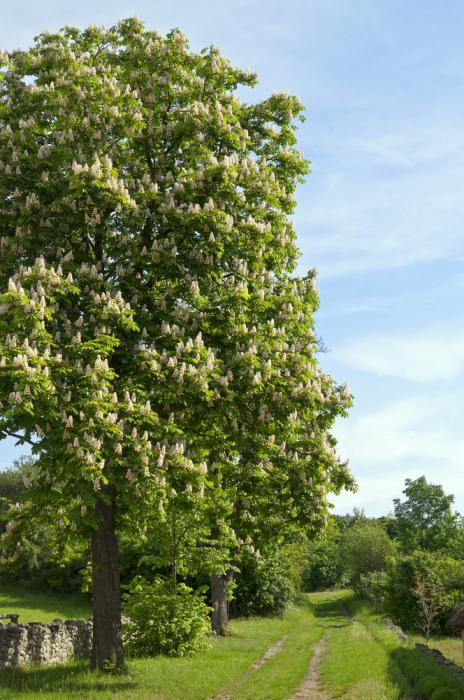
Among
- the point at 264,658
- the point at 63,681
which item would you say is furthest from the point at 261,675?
the point at 63,681

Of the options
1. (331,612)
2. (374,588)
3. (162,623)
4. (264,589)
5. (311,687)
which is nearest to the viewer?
(311,687)

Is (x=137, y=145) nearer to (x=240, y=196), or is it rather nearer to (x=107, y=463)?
(x=240, y=196)

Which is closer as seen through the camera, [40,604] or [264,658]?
[264,658]

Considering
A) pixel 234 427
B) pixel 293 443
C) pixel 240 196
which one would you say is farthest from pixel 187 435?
pixel 240 196

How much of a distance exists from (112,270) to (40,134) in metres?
5.73

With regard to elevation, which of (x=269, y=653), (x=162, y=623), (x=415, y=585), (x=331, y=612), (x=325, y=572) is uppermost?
(x=162, y=623)

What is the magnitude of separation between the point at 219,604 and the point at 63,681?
67.2ft

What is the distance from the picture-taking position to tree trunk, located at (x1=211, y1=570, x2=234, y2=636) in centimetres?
3809

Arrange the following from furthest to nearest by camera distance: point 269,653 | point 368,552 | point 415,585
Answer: point 368,552
point 415,585
point 269,653

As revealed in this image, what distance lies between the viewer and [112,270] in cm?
2236

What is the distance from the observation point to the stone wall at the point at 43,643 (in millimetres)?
23766

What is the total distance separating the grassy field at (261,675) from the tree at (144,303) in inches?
78.2

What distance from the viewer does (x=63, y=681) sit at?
2008 centimetres

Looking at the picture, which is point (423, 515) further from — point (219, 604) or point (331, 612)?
point (219, 604)
